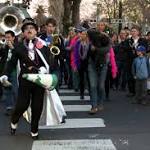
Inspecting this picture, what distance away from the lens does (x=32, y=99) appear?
934 cm

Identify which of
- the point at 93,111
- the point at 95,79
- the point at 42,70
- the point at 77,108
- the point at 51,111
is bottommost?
the point at 77,108

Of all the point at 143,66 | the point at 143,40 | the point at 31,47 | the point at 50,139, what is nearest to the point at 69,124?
the point at 50,139

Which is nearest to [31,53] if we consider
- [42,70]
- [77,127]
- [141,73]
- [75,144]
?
[42,70]

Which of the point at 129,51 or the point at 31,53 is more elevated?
the point at 31,53

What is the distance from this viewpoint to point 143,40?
590 inches

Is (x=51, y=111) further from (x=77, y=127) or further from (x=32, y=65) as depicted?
(x=77, y=127)

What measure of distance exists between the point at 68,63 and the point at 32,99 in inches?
347

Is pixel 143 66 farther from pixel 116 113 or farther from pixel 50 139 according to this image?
pixel 50 139

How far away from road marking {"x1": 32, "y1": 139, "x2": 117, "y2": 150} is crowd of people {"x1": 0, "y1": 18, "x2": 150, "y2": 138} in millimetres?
402

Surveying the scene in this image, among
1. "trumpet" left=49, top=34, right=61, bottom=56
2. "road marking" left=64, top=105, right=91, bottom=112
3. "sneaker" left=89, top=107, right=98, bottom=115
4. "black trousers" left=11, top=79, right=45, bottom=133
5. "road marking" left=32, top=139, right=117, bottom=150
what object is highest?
"trumpet" left=49, top=34, right=61, bottom=56

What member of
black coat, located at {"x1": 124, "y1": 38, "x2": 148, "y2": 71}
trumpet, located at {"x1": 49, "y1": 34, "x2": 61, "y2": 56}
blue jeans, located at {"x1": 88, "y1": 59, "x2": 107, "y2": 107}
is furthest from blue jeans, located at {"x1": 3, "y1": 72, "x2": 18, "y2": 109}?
black coat, located at {"x1": 124, "y1": 38, "x2": 148, "y2": 71}

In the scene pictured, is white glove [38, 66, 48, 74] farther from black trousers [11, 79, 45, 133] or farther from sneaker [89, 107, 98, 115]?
sneaker [89, 107, 98, 115]

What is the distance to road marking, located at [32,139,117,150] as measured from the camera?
28.7 feet

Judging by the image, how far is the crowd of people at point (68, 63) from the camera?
9289 mm
